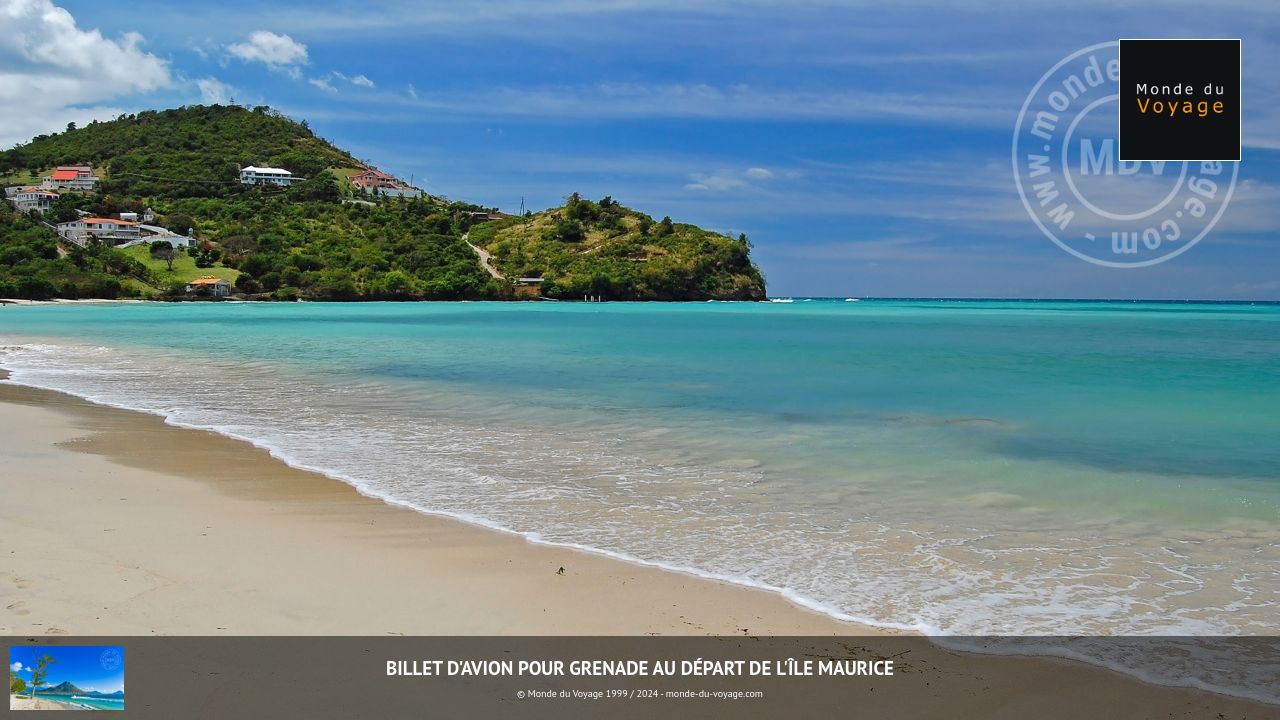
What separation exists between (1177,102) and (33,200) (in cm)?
11720

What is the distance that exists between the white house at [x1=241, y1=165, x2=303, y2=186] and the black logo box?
125288 millimetres

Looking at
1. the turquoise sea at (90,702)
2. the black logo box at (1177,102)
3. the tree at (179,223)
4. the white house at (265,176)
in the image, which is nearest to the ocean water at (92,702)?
the turquoise sea at (90,702)

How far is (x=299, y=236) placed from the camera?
327 ft

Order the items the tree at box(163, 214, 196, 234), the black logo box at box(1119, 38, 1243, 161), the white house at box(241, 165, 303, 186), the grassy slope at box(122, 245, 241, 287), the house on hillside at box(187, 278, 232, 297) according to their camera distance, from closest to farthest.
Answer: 1. the black logo box at box(1119, 38, 1243, 161)
2. the house on hillside at box(187, 278, 232, 297)
3. the grassy slope at box(122, 245, 241, 287)
4. the tree at box(163, 214, 196, 234)
5. the white house at box(241, 165, 303, 186)

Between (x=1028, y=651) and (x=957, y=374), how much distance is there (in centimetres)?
1704

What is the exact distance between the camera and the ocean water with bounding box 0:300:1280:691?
202 inches

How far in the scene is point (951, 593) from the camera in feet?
16.0

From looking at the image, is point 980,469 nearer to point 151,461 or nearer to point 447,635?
point 447,635

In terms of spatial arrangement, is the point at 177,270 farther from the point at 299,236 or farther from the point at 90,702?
the point at 90,702

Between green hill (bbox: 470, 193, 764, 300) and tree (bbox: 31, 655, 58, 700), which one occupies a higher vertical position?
green hill (bbox: 470, 193, 764, 300)

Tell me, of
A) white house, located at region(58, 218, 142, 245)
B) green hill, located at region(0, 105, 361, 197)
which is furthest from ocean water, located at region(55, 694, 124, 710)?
green hill, located at region(0, 105, 361, 197)

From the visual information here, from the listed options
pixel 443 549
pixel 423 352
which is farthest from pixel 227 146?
pixel 443 549

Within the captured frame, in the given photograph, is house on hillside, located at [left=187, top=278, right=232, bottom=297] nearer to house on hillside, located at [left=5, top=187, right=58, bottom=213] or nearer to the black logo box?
house on hillside, located at [left=5, top=187, right=58, bottom=213]

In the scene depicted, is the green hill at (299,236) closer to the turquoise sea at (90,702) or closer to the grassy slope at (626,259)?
the grassy slope at (626,259)
